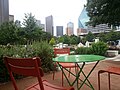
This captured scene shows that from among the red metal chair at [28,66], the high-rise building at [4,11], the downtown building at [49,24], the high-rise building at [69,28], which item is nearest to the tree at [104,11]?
the red metal chair at [28,66]

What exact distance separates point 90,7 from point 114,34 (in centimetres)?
2454

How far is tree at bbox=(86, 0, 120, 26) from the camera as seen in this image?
7.48 metres

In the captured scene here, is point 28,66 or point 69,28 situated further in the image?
point 69,28

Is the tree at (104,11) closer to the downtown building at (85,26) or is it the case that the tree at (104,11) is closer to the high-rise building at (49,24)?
the downtown building at (85,26)

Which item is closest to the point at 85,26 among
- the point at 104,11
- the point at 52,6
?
the point at 52,6

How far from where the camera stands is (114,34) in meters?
33.2

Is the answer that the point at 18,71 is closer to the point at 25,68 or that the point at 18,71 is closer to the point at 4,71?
the point at 25,68

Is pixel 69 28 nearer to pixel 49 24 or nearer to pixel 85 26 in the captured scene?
pixel 49 24

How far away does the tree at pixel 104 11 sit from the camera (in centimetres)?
748

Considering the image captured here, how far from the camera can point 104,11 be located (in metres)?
8.54

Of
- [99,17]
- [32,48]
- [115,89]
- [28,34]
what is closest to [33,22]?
[28,34]

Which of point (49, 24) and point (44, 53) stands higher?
point (49, 24)

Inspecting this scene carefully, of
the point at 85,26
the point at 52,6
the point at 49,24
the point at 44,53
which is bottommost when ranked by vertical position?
the point at 44,53

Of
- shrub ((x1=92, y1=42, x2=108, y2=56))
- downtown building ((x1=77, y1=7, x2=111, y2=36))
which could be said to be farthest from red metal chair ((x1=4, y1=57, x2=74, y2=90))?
downtown building ((x1=77, y1=7, x2=111, y2=36))
